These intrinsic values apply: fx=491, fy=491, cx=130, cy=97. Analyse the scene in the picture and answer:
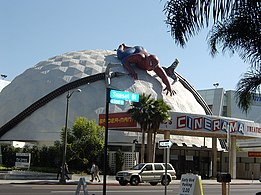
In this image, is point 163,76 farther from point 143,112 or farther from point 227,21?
point 227,21

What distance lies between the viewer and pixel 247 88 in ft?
47.6

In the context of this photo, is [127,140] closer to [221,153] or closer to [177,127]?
[177,127]

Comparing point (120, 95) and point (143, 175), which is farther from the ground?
point (120, 95)

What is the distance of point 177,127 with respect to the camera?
51844 mm

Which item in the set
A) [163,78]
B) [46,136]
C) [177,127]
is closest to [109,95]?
[177,127]

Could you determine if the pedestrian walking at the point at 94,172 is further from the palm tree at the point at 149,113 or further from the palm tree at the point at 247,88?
the palm tree at the point at 247,88

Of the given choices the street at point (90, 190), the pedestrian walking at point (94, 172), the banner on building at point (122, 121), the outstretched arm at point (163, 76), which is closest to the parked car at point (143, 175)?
the pedestrian walking at point (94, 172)

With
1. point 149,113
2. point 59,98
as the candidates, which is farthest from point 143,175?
point 59,98

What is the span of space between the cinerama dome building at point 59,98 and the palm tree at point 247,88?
4644 centimetres

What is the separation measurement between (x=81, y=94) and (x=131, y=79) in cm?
730

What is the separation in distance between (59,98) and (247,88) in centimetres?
5304

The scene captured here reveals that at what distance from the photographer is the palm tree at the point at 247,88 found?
14171 mm

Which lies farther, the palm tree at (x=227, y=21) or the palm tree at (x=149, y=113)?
the palm tree at (x=149, y=113)

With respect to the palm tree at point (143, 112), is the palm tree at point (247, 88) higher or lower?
lower
